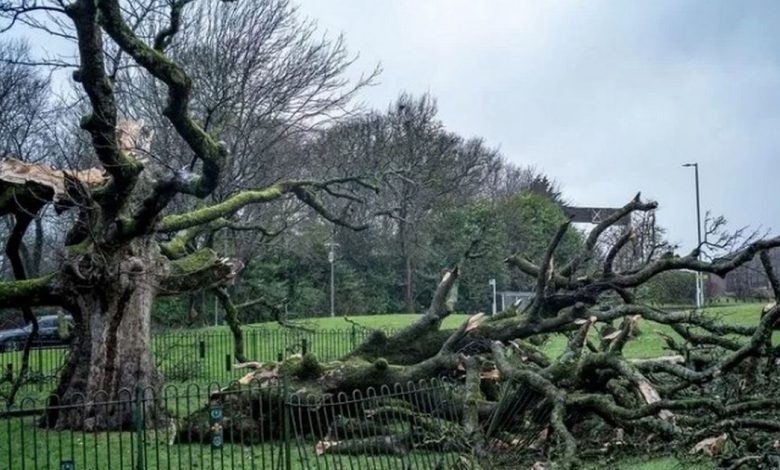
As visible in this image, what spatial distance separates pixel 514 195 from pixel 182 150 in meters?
22.0

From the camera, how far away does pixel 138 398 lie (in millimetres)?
7180

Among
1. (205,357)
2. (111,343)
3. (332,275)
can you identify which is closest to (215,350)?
(205,357)

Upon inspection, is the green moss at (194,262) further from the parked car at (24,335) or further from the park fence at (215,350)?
the parked car at (24,335)

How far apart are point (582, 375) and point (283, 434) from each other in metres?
3.39

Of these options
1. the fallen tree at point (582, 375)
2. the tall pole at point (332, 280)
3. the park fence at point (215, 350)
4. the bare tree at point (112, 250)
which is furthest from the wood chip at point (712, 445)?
the tall pole at point (332, 280)

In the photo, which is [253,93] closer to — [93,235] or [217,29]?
[217,29]

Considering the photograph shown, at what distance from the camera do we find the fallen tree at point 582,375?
7.16 m

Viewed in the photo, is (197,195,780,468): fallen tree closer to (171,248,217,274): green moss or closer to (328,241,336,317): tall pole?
(171,248,217,274): green moss

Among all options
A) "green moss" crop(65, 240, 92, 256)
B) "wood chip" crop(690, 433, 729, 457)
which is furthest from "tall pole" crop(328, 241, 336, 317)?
"wood chip" crop(690, 433, 729, 457)

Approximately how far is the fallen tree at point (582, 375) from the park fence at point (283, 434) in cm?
12

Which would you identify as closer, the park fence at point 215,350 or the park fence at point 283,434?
the park fence at point 283,434

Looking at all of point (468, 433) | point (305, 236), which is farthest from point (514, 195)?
point (468, 433)

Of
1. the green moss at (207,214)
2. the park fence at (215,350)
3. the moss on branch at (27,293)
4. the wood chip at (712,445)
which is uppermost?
the green moss at (207,214)

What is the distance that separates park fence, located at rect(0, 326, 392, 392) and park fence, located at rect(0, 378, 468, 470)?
6.69 meters
